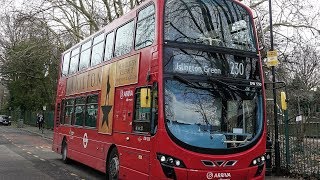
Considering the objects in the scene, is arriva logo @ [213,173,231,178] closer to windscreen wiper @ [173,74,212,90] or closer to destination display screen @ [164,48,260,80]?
windscreen wiper @ [173,74,212,90]

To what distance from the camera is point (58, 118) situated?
678 inches

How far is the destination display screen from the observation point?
27.3 ft

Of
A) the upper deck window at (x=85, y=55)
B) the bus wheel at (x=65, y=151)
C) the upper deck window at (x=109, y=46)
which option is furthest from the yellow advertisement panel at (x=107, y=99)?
the bus wheel at (x=65, y=151)

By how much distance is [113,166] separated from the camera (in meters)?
10.5

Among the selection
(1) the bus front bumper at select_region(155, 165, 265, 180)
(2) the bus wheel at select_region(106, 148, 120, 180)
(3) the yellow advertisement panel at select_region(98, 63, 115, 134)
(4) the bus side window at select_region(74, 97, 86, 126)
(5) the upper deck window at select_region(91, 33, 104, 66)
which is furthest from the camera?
(4) the bus side window at select_region(74, 97, 86, 126)

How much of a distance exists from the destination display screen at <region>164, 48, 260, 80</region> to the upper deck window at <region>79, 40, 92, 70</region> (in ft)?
19.9

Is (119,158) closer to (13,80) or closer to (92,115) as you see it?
(92,115)

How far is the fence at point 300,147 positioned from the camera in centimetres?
1091

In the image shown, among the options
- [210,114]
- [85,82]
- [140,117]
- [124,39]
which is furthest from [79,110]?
[210,114]

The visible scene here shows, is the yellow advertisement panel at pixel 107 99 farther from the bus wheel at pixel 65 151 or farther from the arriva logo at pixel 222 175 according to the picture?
the bus wheel at pixel 65 151

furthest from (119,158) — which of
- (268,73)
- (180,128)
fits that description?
(268,73)

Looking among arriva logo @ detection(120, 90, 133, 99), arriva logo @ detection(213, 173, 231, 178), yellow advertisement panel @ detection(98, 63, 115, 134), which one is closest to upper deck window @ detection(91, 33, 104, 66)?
yellow advertisement panel @ detection(98, 63, 115, 134)

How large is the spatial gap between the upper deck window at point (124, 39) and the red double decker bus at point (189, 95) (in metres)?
0.05

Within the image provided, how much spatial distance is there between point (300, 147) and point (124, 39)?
5.52 metres
